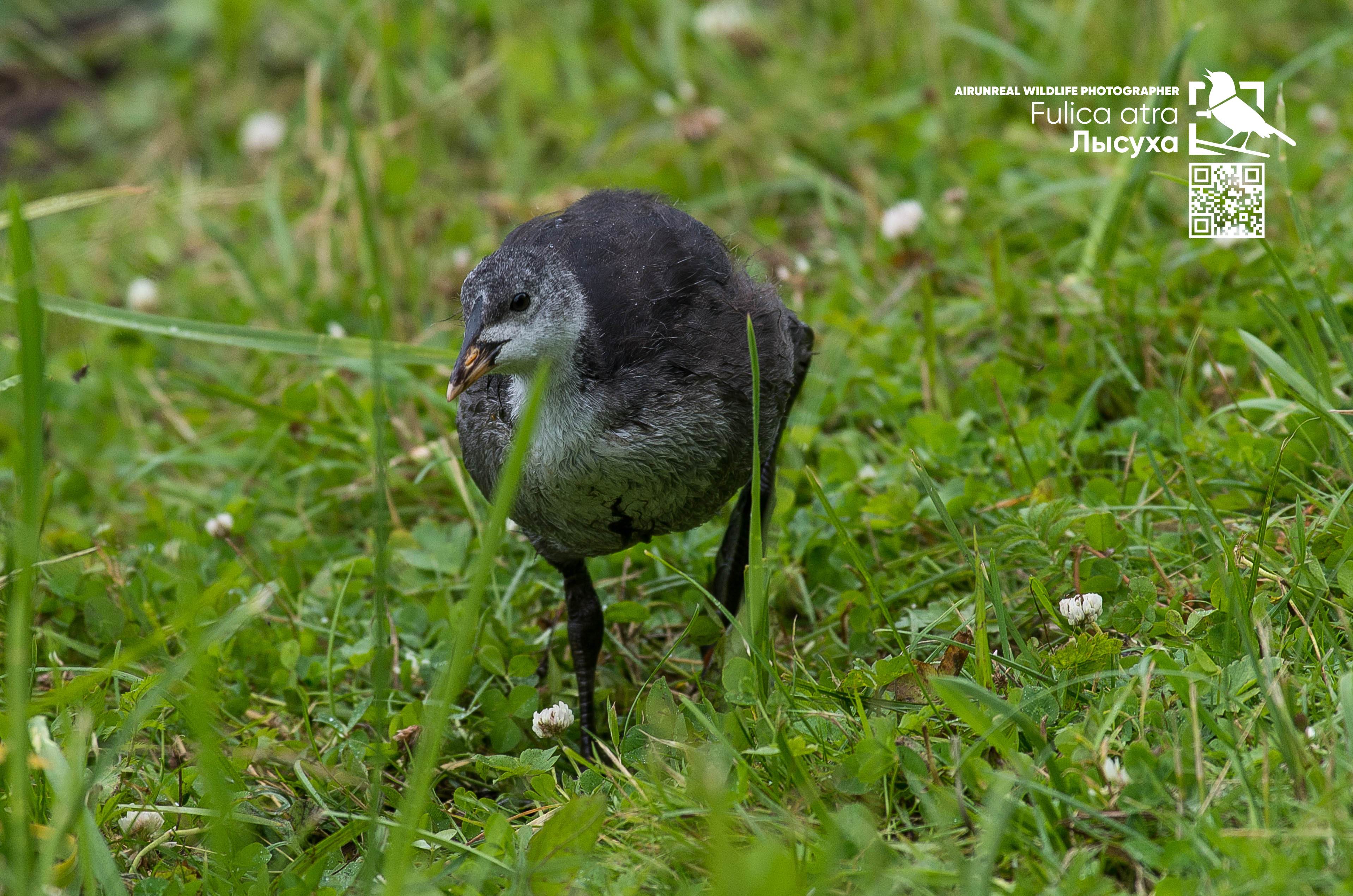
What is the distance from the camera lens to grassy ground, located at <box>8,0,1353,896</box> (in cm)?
223

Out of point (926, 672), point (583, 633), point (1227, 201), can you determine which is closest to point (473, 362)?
point (583, 633)

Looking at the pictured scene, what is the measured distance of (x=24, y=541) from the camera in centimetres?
207

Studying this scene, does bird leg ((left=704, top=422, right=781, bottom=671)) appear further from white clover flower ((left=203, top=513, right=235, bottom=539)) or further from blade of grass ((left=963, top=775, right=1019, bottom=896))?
white clover flower ((left=203, top=513, right=235, bottom=539))

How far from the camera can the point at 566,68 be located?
622 cm

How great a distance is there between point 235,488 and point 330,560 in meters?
0.52

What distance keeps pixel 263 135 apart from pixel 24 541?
4.06 metres

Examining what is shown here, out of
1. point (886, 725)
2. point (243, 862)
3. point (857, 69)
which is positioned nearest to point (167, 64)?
point (857, 69)

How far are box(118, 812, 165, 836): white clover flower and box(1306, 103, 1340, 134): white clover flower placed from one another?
15.0 ft

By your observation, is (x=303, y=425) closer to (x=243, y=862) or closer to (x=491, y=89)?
(x=243, y=862)

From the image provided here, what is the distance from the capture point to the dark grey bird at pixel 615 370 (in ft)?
8.59

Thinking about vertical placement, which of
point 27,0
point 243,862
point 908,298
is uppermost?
point 27,0

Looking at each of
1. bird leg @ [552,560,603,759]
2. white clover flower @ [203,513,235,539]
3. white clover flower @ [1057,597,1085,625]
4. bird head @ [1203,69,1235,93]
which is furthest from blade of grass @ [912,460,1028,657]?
bird head @ [1203,69,1235,93]

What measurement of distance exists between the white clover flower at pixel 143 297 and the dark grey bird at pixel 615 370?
2.42 m

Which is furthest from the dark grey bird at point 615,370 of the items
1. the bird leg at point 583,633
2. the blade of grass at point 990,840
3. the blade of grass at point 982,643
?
the blade of grass at point 990,840
